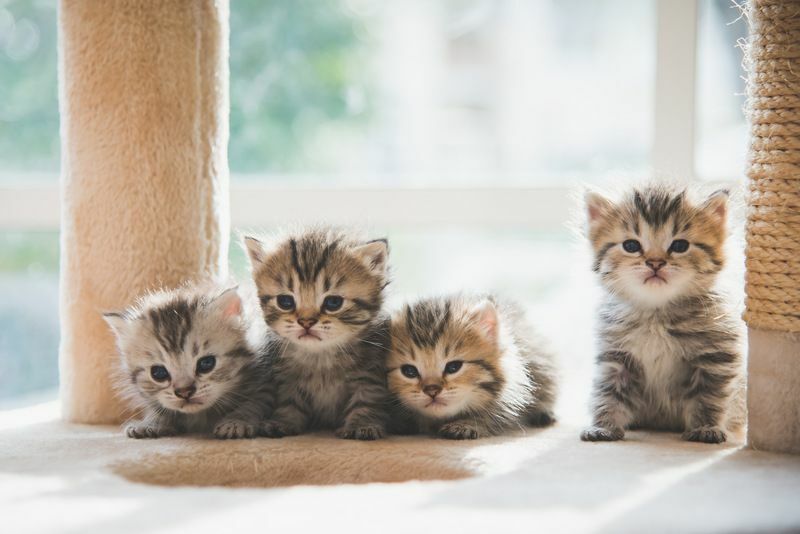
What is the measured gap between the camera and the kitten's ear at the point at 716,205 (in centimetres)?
203

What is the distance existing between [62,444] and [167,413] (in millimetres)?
245

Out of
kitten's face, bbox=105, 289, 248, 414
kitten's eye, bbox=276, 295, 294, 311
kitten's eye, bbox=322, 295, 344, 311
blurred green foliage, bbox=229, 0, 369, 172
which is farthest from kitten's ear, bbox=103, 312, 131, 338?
blurred green foliage, bbox=229, 0, 369, 172

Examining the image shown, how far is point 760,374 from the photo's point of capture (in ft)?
6.05

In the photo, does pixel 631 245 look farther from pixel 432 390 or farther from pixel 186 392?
pixel 186 392

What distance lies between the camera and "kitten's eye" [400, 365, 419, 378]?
6.70 feet

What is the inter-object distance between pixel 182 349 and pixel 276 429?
10.8 inches

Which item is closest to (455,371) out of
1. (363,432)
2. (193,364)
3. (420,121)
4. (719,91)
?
(363,432)

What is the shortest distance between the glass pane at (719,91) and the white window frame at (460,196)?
10 cm

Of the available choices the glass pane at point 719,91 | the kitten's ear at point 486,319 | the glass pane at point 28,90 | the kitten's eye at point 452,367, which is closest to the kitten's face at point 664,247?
the kitten's ear at point 486,319

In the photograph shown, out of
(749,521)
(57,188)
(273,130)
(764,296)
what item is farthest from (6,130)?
(749,521)

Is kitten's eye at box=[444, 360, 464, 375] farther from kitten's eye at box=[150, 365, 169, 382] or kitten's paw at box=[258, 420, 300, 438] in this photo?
kitten's eye at box=[150, 365, 169, 382]

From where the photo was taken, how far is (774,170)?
179cm

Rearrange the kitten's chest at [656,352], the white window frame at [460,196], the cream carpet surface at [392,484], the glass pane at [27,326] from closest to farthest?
the cream carpet surface at [392,484] → the kitten's chest at [656,352] → the white window frame at [460,196] → the glass pane at [27,326]

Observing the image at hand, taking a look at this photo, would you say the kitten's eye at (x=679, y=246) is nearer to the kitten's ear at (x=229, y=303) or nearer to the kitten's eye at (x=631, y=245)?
the kitten's eye at (x=631, y=245)
